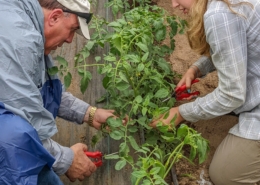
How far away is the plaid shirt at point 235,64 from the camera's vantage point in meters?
1.54

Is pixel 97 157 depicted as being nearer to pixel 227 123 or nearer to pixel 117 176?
pixel 117 176

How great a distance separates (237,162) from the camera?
6.39ft

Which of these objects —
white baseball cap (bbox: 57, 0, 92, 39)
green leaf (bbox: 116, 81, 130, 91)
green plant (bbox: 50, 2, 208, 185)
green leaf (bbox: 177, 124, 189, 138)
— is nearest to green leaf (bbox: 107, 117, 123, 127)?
green plant (bbox: 50, 2, 208, 185)

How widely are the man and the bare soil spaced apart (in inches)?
22.5

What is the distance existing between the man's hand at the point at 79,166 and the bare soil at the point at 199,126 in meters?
0.56

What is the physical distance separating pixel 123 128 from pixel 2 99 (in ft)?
1.81

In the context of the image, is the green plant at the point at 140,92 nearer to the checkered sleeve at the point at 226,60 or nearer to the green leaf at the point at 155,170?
the green leaf at the point at 155,170

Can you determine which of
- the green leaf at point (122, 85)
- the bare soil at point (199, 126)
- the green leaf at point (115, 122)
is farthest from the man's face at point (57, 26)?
the bare soil at point (199, 126)

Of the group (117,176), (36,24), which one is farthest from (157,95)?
(36,24)

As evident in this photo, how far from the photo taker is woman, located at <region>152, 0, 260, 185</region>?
1.55 meters

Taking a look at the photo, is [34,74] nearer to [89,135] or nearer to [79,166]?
[79,166]

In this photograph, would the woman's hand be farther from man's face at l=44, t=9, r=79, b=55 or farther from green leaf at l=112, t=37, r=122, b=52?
man's face at l=44, t=9, r=79, b=55

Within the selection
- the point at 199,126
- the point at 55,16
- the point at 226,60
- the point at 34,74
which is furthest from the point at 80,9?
the point at 199,126

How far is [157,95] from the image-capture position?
69.1 inches
